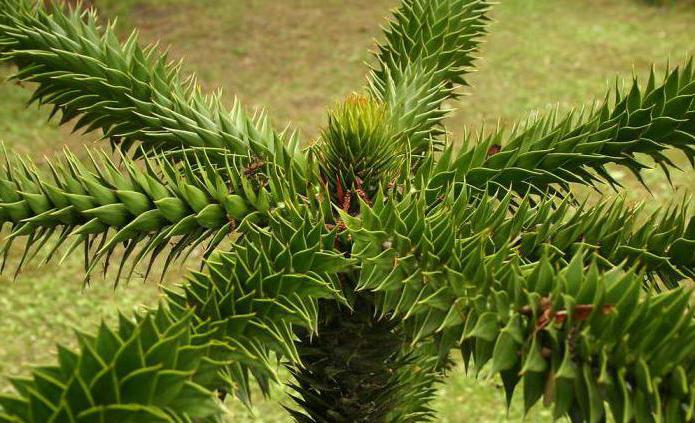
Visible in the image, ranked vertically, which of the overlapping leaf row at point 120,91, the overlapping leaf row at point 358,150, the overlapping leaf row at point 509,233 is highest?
the overlapping leaf row at point 120,91

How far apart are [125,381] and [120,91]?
34.8 inches

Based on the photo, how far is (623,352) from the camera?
99 centimetres

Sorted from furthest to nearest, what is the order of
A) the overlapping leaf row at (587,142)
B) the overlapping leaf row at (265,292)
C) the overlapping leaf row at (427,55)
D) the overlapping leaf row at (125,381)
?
1. the overlapping leaf row at (427,55)
2. the overlapping leaf row at (587,142)
3. the overlapping leaf row at (265,292)
4. the overlapping leaf row at (125,381)

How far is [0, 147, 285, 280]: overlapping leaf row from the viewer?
134 cm

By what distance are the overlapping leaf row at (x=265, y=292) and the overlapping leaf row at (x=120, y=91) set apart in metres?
0.30

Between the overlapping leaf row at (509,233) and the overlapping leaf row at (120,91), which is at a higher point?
the overlapping leaf row at (120,91)

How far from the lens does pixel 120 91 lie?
1640mm

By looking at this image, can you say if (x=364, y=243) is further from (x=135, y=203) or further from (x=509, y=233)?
(x=135, y=203)

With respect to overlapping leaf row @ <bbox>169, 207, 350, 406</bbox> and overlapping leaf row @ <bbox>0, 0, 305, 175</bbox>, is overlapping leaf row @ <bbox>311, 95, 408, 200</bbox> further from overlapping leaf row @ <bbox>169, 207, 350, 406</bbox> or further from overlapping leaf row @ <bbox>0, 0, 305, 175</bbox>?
overlapping leaf row @ <bbox>169, 207, 350, 406</bbox>

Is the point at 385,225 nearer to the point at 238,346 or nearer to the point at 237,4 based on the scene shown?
the point at 238,346

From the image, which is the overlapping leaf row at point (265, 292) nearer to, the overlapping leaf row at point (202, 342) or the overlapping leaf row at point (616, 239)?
the overlapping leaf row at point (202, 342)

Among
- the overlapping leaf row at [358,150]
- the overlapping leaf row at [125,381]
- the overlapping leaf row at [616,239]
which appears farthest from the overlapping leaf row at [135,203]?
the overlapping leaf row at [616,239]

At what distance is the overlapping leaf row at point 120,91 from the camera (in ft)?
5.15

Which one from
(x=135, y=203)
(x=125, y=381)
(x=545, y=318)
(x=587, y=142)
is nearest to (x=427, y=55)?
(x=587, y=142)
